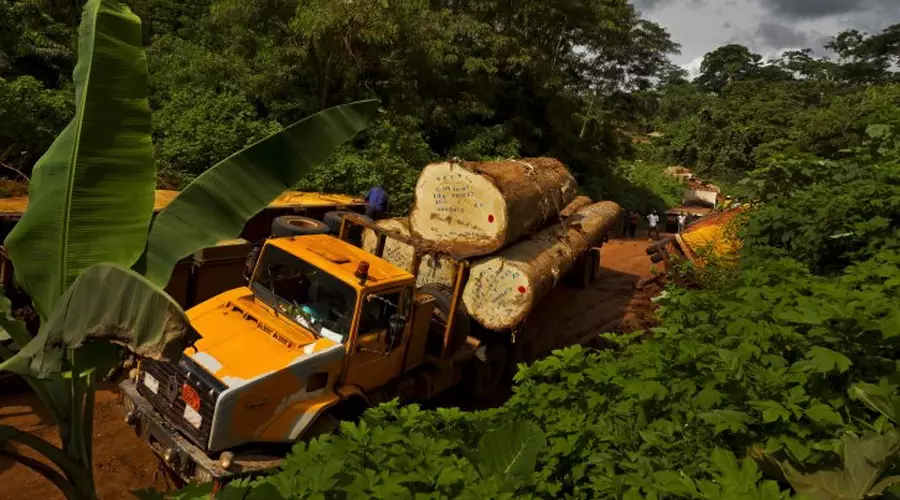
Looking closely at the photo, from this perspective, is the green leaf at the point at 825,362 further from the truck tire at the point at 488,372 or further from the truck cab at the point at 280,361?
the truck tire at the point at 488,372

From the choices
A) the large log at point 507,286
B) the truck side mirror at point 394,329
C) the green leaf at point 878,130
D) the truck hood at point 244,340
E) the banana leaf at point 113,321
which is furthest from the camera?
the large log at point 507,286

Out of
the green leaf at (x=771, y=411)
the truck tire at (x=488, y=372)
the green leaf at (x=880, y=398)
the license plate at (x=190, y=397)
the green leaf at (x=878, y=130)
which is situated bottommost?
the truck tire at (x=488, y=372)

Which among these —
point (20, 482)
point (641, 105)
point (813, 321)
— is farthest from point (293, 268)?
point (641, 105)

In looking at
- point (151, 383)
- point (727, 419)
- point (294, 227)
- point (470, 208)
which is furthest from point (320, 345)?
point (727, 419)

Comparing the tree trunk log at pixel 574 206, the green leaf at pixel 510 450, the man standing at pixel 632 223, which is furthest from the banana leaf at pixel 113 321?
the man standing at pixel 632 223

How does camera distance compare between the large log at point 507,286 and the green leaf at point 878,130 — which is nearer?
the green leaf at point 878,130

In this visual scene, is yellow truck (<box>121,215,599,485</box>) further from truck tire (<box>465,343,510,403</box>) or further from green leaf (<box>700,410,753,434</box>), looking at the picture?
green leaf (<box>700,410,753,434</box>)

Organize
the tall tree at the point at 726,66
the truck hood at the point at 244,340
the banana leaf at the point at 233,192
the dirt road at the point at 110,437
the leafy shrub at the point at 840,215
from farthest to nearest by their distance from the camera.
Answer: the tall tree at the point at 726,66
the leafy shrub at the point at 840,215
the dirt road at the point at 110,437
the truck hood at the point at 244,340
the banana leaf at the point at 233,192

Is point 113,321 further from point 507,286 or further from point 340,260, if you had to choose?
point 507,286
